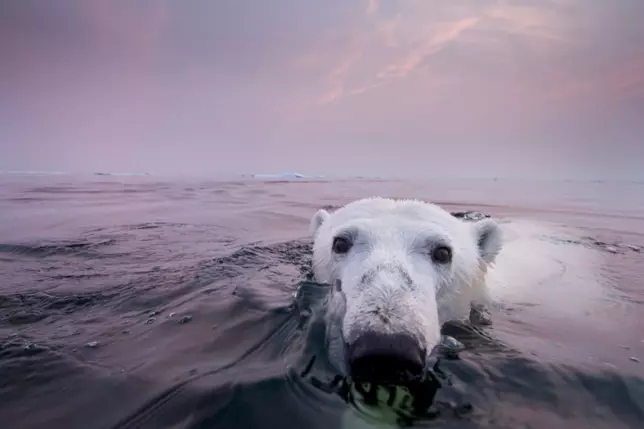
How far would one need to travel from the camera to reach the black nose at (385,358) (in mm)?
2375

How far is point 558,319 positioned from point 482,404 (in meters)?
2.55

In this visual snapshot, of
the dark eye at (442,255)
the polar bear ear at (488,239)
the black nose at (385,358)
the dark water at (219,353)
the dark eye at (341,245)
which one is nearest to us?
the black nose at (385,358)

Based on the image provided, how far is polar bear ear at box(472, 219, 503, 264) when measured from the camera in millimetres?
4879

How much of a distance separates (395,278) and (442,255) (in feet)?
3.48

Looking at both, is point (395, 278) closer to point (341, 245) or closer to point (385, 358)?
point (385, 358)

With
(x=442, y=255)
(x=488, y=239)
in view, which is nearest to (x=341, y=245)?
(x=442, y=255)

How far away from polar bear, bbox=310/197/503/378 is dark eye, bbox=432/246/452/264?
1 centimetres

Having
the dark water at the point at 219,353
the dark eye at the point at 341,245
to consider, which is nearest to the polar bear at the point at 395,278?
the dark eye at the point at 341,245

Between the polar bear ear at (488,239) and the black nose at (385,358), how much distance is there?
289cm

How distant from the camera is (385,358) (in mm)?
2379

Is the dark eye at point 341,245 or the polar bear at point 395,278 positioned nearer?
→ the polar bear at point 395,278

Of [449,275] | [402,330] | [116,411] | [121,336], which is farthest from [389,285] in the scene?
[121,336]

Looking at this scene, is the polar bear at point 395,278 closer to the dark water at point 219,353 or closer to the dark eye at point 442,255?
the dark eye at point 442,255

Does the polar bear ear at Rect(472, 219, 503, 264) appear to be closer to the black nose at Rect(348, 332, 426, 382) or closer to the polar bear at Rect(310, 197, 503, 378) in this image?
the polar bear at Rect(310, 197, 503, 378)
